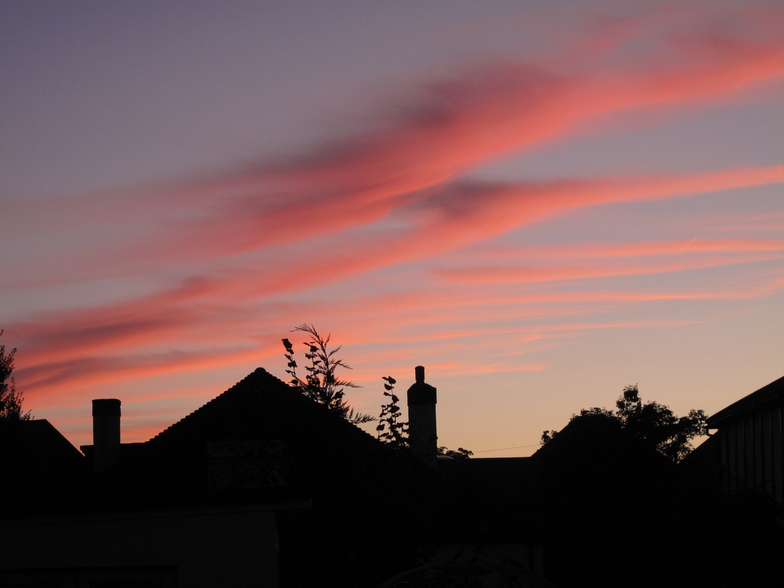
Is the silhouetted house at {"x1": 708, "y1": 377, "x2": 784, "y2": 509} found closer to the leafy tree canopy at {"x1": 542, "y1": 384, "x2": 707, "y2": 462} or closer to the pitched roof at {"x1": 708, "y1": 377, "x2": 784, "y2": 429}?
the pitched roof at {"x1": 708, "y1": 377, "x2": 784, "y2": 429}

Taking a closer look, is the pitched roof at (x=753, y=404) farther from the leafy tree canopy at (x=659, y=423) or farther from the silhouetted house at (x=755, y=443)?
the leafy tree canopy at (x=659, y=423)

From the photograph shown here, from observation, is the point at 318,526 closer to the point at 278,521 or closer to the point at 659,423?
the point at 278,521

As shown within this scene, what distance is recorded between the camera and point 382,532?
12867mm

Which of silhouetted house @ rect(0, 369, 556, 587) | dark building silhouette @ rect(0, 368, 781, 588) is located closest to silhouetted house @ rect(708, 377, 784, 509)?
dark building silhouette @ rect(0, 368, 781, 588)

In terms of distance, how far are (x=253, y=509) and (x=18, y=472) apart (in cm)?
2318

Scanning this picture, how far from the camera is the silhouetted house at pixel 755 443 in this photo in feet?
75.7

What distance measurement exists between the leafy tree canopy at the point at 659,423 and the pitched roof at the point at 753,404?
28.8 m

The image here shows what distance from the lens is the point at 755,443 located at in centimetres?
2505

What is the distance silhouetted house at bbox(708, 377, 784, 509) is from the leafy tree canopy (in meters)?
29.2

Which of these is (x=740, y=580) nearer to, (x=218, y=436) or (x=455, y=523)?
(x=455, y=523)

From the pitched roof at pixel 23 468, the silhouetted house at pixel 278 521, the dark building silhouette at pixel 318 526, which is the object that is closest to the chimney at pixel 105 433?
the pitched roof at pixel 23 468

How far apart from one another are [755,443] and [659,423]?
3515 centimetres

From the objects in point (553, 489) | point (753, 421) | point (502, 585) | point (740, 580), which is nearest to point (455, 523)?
point (502, 585)

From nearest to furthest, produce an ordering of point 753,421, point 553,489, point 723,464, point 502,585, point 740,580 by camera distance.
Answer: point 502,585
point 740,580
point 753,421
point 723,464
point 553,489
